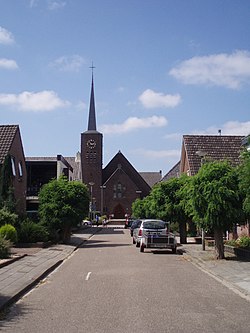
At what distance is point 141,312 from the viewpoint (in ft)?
33.4

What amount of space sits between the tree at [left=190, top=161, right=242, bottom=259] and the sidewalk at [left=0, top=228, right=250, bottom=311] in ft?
4.96

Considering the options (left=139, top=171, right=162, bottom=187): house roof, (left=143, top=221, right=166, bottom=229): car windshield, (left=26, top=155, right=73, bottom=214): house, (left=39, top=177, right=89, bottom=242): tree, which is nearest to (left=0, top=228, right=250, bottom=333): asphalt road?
(left=143, top=221, right=166, bottom=229): car windshield

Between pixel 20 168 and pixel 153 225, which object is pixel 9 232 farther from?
pixel 20 168

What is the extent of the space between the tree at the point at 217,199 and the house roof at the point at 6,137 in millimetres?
21060

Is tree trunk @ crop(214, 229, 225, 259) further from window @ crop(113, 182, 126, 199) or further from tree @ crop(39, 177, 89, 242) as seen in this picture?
window @ crop(113, 182, 126, 199)

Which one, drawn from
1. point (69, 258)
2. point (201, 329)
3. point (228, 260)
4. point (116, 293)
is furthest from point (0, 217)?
point (201, 329)

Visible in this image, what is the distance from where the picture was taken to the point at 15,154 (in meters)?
42.1

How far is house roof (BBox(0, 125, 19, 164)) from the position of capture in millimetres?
39375

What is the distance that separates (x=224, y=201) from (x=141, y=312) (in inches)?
454

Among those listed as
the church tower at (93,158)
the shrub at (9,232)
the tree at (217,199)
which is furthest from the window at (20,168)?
the church tower at (93,158)

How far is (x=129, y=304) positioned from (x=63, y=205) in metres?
21.8

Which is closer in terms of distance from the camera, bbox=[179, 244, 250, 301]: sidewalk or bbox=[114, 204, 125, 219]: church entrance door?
bbox=[179, 244, 250, 301]: sidewalk

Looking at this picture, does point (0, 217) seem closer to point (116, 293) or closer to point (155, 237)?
point (155, 237)

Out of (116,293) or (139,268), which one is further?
(139,268)
